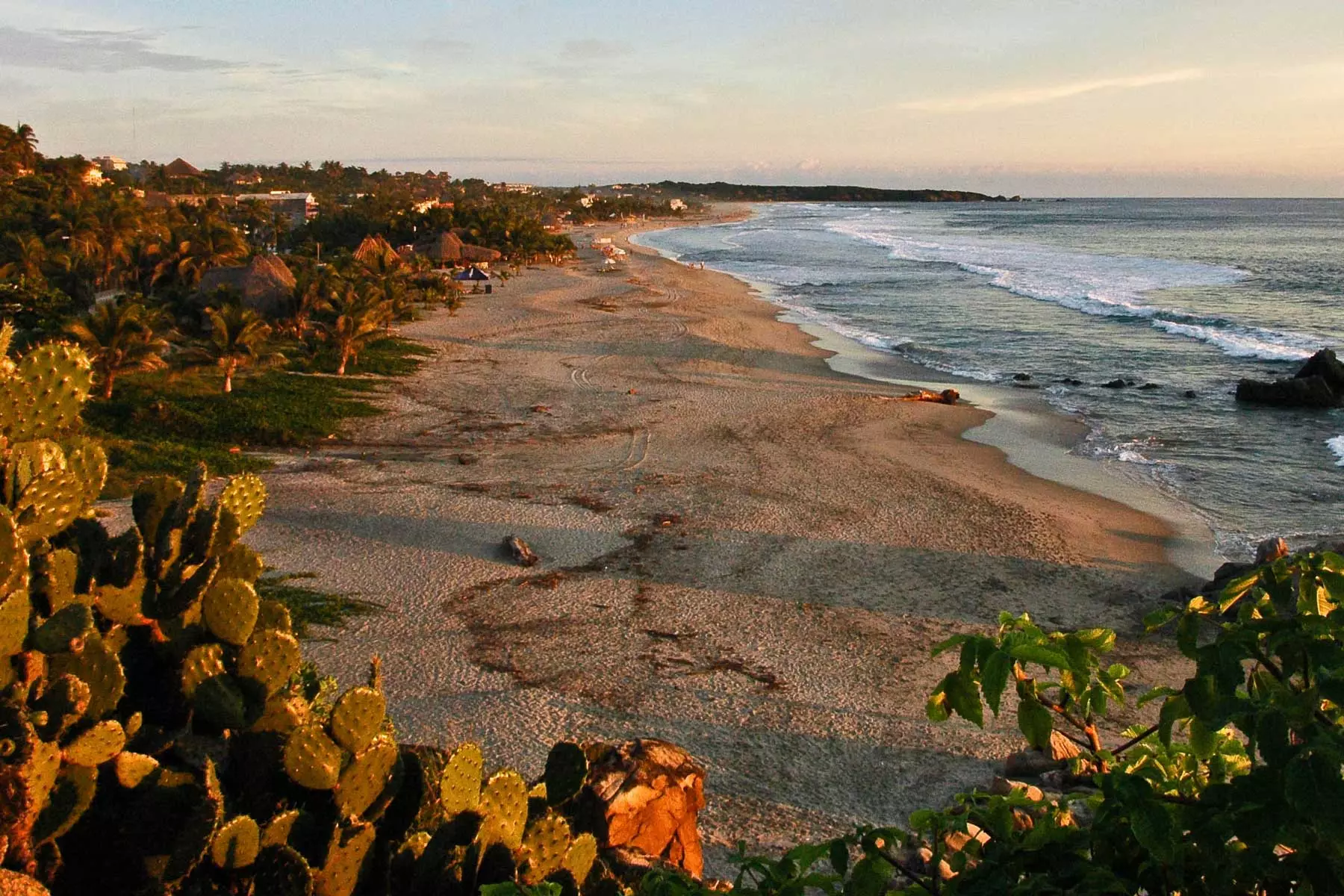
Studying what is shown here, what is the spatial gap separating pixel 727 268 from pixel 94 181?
37.6 meters

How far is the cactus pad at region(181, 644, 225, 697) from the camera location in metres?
4.08

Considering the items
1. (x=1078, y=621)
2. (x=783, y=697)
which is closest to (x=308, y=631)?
(x=783, y=697)

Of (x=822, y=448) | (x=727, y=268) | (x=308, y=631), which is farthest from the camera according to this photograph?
(x=727, y=268)

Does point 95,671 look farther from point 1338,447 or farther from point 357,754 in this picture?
point 1338,447

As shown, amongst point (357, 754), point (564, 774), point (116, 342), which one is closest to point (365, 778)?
point (357, 754)

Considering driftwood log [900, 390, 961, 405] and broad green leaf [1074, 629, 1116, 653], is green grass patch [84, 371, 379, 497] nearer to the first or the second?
driftwood log [900, 390, 961, 405]

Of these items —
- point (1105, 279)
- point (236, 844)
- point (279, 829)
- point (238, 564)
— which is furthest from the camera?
point (1105, 279)

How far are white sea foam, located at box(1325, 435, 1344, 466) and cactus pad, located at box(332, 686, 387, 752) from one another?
70.0 feet

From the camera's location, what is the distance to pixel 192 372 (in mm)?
21719

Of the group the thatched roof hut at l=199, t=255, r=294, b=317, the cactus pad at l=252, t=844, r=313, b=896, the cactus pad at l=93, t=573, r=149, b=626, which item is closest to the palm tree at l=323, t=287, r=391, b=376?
the thatched roof hut at l=199, t=255, r=294, b=317

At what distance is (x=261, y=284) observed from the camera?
2850 cm

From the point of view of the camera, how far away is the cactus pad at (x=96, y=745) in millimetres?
3525

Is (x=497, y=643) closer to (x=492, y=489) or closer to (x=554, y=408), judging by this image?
(x=492, y=489)

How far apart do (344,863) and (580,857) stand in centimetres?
98
